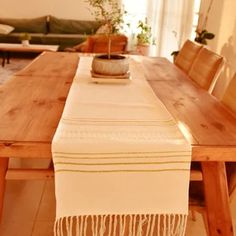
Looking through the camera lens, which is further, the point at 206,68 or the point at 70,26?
the point at 70,26

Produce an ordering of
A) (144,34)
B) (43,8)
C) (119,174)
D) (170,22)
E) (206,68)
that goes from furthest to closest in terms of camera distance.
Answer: (43,8)
(144,34)
(170,22)
(206,68)
(119,174)

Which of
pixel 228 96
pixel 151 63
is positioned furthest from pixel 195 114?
pixel 151 63

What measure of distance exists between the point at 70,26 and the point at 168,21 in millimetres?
2093

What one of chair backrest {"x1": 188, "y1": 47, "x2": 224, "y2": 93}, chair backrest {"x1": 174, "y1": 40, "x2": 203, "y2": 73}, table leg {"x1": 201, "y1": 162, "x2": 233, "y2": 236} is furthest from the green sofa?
table leg {"x1": 201, "y1": 162, "x2": 233, "y2": 236}

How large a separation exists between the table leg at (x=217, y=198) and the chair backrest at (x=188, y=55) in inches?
50.0

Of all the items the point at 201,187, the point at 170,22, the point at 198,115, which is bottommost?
the point at 201,187

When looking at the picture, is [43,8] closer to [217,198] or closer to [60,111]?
[60,111]

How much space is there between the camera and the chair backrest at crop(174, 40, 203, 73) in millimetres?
2475

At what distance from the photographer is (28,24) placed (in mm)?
6820

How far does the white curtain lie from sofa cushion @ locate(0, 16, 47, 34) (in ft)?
6.94

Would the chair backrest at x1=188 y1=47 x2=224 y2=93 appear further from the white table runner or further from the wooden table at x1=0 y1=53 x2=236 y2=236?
the white table runner

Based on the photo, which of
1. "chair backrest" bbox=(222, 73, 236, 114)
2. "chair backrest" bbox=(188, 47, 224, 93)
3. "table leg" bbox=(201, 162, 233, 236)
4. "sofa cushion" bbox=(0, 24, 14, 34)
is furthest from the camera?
"sofa cushion" bbox=(0, 24, 14, 34)

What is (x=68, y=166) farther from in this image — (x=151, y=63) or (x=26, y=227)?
(x=151, y=63)

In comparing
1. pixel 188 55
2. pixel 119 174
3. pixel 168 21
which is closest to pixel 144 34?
pixel 168 21
